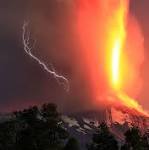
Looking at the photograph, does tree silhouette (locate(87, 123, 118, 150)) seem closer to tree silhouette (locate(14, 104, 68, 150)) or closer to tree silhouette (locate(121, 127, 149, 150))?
tree silhouette (locate(121, 127, 149, 150))

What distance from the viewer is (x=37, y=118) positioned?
110750 millimetres

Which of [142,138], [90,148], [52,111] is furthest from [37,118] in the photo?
[142,138]

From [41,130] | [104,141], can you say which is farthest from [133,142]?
[41,130]

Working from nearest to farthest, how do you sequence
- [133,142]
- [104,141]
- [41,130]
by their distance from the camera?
1. [41,130]
2. [104,141]
3. [133,142]

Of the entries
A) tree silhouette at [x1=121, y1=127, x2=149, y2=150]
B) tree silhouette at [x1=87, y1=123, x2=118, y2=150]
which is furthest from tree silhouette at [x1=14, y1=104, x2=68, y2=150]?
tree silhouette at [x1=121, y1=127, x2=149, y2=150]

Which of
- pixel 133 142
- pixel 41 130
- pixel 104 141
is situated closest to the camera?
pixel 41 130

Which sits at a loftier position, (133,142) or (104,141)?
(133,142)

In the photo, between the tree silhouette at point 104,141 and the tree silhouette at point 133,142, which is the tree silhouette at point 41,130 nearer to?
the tree silhouette at point 104,141

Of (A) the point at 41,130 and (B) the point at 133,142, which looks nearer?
(A) the point at 41,130

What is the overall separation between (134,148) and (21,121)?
21212 millimetres

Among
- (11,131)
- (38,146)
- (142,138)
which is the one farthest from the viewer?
(11,131)

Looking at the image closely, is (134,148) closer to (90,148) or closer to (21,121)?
(90,148)

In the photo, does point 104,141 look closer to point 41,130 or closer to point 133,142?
point 133,142

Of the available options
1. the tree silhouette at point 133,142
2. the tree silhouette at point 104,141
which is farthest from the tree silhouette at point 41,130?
the tree silhouette at point 133,142
